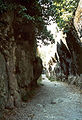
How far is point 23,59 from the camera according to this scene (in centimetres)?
727

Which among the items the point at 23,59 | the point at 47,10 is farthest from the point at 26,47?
the point at 47,10

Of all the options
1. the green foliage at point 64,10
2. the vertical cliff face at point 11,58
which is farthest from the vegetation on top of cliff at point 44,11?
the vertical cliff face at point 11,58

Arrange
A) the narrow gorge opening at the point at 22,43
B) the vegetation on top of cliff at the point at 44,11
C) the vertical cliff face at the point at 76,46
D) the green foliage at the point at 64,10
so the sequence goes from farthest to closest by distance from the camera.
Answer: the green foliage at the point at 64,10 < the vertical cliff face at the point at 76,46 < the vegetation on top of cliff at the point at 44,11 < the narrow gorge opening at the point at 22,43

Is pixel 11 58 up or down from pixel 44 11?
down

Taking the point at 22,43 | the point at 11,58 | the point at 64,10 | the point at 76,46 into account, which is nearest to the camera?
the point at 11,58

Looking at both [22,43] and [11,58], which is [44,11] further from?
[11,58]

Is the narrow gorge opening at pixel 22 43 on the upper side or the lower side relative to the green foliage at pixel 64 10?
lower

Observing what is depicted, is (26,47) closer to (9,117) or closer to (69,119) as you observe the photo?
(9,117)

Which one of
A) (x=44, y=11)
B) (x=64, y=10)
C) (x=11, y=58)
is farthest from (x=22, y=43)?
(x=64, y=10)

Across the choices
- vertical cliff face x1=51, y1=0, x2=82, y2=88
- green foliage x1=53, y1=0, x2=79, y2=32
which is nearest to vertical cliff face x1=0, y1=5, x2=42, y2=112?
green foliage x1=53, y1=0, x2=79, y2=32

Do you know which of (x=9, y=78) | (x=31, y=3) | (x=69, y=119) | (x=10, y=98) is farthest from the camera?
(x=31, y=3)

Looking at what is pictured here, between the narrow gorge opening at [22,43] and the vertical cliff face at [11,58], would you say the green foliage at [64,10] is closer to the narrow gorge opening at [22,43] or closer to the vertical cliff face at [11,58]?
the narrow gorge opening at [22,43]

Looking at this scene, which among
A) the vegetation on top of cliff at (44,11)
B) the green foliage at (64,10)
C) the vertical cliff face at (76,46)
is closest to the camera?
the vegetation on top of cliff at (44,11)

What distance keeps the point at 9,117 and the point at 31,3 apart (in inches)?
253
